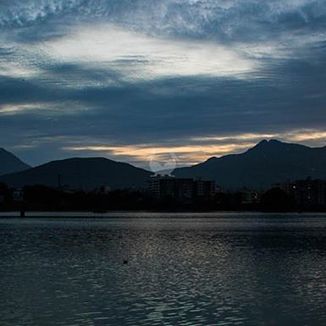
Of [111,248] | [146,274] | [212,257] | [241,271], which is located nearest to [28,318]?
[146,274]

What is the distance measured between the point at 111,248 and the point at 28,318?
30847 millimetres

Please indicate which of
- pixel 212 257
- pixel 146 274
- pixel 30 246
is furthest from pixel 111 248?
pixel 146 274

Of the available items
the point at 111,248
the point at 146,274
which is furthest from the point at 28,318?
the point at 111,248

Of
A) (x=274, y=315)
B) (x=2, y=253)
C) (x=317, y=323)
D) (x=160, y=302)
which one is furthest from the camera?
(x=2, y=253)

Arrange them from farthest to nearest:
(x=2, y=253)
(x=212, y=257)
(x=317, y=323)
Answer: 1. (x=2, y=253)
2. (x=212, y=257)
3. (x=317, y=323)

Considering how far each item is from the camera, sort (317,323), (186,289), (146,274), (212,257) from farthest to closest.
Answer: (212,257), (146,274), (186,289), (317,323)

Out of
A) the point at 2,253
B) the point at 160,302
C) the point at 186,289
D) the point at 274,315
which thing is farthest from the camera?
the point at 2,253

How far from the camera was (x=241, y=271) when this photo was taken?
34.0m

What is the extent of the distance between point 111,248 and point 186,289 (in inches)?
995

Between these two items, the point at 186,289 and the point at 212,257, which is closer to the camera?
the point at 186,289

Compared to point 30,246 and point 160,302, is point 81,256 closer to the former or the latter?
point 30,246

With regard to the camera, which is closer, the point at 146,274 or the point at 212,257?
the point at 146,274

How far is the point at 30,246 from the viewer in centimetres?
5316

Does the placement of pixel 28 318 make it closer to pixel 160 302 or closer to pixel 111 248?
pixel 160 302
